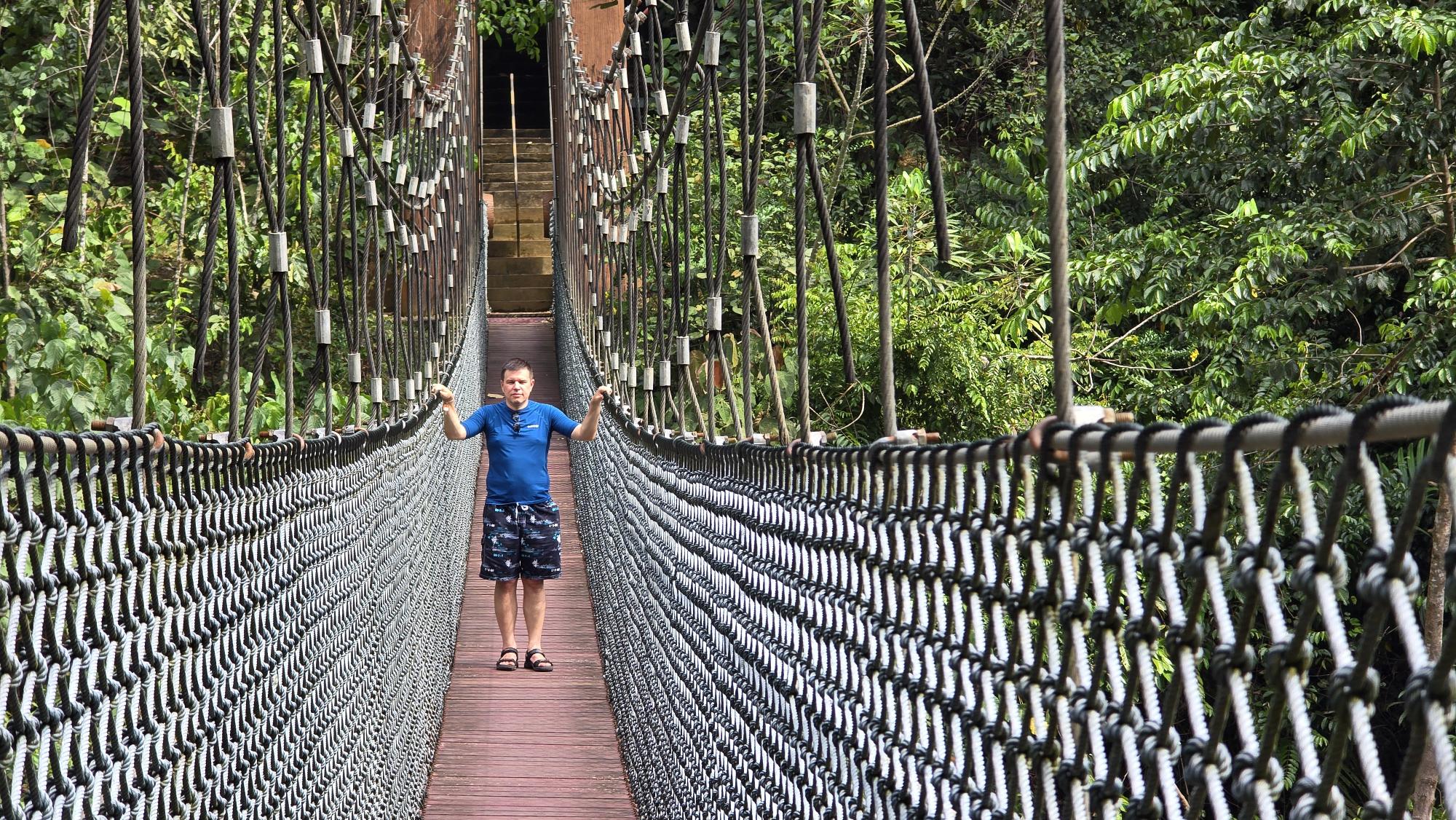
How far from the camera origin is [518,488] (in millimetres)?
3879

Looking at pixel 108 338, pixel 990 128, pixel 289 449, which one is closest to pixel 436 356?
pixel 108 338

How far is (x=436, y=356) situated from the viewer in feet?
17.5

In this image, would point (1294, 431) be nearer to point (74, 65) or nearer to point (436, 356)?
point (436, 356)

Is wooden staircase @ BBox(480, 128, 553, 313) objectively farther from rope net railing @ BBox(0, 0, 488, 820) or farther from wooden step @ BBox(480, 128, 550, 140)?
rope net railing @ BBox(0, 0, 488, 820)

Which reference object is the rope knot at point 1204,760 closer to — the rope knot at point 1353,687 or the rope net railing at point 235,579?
the rope knot at point 1353,687

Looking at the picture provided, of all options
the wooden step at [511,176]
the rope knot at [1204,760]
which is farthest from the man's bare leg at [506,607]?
the wooden step at [511,176]

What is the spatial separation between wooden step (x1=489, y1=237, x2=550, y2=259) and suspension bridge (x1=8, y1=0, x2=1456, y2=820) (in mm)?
5774

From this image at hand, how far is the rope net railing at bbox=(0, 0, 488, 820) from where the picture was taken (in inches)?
42.9

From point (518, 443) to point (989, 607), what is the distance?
282 centimetres

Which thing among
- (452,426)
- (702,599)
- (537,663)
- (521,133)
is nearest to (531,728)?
(537,663)

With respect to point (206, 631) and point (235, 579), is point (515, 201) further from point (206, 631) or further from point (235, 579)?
point (206, 631)

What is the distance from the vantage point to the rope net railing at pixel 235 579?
1090mm

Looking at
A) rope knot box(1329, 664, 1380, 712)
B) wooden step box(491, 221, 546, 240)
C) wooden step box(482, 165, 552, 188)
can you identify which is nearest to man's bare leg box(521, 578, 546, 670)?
rope knot box(1329, 664, 1380, 712)

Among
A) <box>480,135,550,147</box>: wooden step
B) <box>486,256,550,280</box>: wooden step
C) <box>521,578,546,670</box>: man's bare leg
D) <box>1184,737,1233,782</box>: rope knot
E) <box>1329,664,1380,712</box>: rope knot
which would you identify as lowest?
<box>521,578,546,670</box>: man's bare leg
